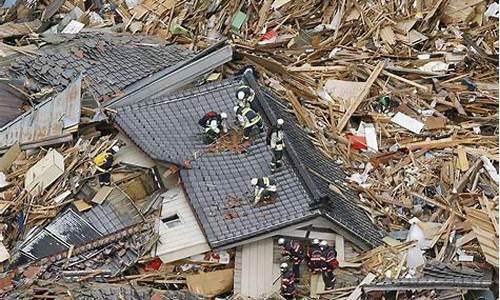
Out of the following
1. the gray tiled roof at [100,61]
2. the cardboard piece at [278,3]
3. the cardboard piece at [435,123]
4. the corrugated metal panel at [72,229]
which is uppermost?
the cardboard piece at [278,3]

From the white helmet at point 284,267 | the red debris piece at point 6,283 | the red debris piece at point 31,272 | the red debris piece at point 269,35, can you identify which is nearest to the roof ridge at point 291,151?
the white helmet at point 284,267

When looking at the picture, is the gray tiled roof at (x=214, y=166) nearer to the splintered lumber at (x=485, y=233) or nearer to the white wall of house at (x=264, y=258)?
the white wall of house at (x=264, y=258)

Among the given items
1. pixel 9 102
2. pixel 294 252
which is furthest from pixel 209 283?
pixel 9 102

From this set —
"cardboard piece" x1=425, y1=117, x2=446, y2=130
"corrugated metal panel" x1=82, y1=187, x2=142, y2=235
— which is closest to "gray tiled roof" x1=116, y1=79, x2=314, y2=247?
"corrugated metal panel" x1=82, y1=187, x2=142, y2=235

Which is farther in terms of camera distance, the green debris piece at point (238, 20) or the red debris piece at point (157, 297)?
the green debris piece at point (238, 20)

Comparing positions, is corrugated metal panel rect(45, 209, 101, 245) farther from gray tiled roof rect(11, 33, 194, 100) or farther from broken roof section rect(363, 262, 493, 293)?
broken roof section rect(363, 262, 493, 293)

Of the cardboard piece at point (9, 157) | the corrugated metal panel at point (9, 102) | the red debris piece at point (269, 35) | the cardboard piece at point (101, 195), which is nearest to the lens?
the cardboard piece at point (101, 195)

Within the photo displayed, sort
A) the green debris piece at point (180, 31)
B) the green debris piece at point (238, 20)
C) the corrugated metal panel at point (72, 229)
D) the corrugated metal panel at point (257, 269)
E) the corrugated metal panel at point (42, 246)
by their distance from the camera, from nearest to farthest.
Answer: the corrugated metal panel at point (257, 269) → the corrugated metal panel at point (42, 246) → the corrugated metal panel at point (72, 229) → the green debris piece at point (238, 20) → the green debris piece at point (180, 31)
